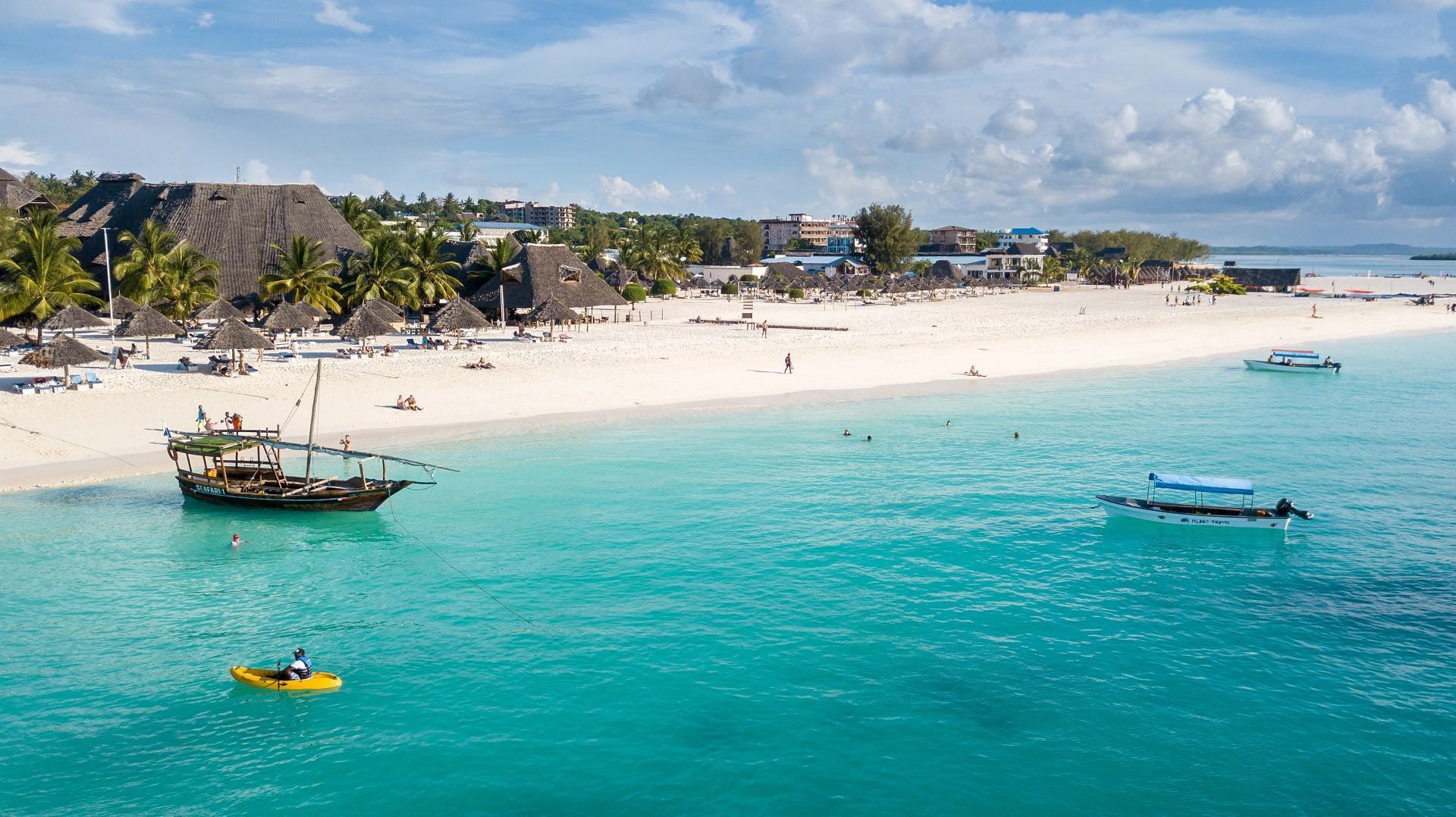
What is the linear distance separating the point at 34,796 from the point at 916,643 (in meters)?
13.2

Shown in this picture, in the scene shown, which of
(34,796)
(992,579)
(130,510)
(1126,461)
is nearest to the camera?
(34,796)

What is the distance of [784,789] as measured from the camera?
12477mm

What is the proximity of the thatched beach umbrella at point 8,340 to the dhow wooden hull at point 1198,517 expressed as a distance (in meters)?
42.8

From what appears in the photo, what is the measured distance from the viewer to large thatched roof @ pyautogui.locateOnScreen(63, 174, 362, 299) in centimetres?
5450

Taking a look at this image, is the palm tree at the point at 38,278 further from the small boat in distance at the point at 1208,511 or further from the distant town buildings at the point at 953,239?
the distant town buildings at the point at 953,239

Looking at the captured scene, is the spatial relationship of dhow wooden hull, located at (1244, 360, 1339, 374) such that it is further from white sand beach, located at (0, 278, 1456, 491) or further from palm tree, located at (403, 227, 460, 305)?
palm tree, located at (403, 227, 460, 305)

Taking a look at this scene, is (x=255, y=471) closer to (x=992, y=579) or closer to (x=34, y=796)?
(x=34, y=796)

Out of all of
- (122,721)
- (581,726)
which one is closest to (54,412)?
(122,721)

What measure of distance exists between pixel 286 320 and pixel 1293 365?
51051 millimetres

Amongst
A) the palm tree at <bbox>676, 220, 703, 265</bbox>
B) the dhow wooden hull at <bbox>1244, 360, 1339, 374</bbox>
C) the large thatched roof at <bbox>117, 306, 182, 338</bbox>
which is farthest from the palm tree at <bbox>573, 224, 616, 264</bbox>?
the dhow wooden hull at <bbox>1244, 360, 1339, 374</bbox>

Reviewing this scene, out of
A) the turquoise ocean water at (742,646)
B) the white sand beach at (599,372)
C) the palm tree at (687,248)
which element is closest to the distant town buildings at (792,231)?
the palm tree at (687,248)

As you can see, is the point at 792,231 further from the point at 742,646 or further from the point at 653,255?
the point at 742,646

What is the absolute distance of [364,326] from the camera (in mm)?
41469

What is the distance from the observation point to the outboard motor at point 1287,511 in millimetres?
22719
